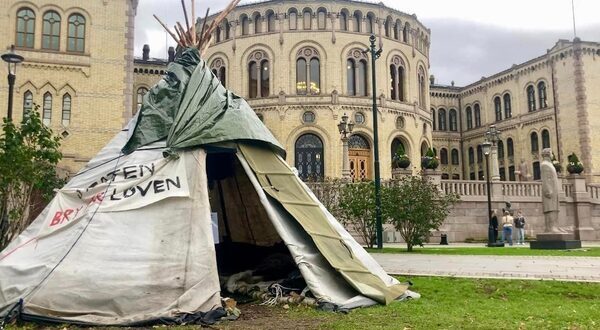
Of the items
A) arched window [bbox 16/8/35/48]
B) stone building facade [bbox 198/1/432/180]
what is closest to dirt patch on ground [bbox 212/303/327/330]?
arched window [bbox 16/8/35/48]

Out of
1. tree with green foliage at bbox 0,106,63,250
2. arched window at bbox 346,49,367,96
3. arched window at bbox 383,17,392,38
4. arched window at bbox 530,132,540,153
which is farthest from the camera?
arched window at bbox 530,132,540,153

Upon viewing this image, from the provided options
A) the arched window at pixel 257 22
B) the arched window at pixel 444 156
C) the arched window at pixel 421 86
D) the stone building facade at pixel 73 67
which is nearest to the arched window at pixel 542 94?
the arched window at pixel 421 86

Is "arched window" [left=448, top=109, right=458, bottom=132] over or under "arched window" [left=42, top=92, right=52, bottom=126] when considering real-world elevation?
over

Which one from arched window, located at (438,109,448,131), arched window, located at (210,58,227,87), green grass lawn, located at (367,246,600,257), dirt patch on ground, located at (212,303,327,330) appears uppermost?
arched window, located at (210,58,227,87)

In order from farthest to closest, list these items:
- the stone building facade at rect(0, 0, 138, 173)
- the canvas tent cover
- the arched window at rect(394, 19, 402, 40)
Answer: the arched window at rect(394, 19, 402, 40) → the stone building facade at rect(0, 0, 138, 173) → the canvas tent cover

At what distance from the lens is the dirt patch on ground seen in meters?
6.68

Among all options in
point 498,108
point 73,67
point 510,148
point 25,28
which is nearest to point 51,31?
point 25,28

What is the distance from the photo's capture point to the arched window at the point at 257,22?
39.2m

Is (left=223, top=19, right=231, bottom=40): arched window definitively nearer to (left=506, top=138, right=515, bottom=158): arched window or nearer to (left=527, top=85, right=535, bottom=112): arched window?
(left=527, top=85, right=535, bottom=112): arched window

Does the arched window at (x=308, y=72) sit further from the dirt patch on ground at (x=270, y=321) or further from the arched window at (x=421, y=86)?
the dirt patch on ground at (x=270, y=321)

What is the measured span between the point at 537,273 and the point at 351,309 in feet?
17.2

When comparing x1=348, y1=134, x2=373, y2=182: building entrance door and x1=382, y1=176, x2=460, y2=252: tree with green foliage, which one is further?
x1=348, y1=134, x2=373, y2=182: building entrance door

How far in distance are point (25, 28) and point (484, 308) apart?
27.2m

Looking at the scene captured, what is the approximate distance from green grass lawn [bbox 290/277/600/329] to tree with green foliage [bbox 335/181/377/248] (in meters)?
8.59
